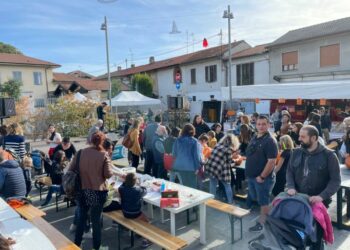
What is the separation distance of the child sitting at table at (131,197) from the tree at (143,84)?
22150 mm

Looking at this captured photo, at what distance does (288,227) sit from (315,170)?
644 millimetres

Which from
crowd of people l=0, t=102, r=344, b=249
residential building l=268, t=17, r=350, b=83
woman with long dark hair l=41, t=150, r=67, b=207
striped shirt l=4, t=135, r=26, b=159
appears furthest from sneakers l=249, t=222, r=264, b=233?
residential building l=268, t=17, r=350, b=83

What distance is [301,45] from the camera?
642 inches

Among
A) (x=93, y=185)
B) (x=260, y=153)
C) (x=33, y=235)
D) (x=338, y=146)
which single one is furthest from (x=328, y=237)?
(x=338, y=146)

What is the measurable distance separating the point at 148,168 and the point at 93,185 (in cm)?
275

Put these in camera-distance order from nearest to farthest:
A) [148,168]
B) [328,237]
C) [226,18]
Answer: [328,237] < [148,168] < [226,18]

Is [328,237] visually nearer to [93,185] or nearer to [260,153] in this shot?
[260,153]

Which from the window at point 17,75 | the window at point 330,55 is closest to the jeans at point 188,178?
the window at point 330,55

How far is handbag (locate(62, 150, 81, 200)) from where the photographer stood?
332 centimetres

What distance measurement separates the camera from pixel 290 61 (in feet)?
55.5

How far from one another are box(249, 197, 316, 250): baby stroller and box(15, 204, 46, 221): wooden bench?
2.85 meters

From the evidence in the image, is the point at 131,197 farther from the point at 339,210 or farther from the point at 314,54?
the point at 314,54

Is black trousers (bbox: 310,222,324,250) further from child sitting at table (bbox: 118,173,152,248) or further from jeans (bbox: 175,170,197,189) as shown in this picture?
jeans (bbox: 175,170,197,189)

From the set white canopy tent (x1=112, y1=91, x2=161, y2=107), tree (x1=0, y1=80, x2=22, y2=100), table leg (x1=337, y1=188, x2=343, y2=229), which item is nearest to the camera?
table leg (x1=337, y1=188, x2=343, y2=229)
